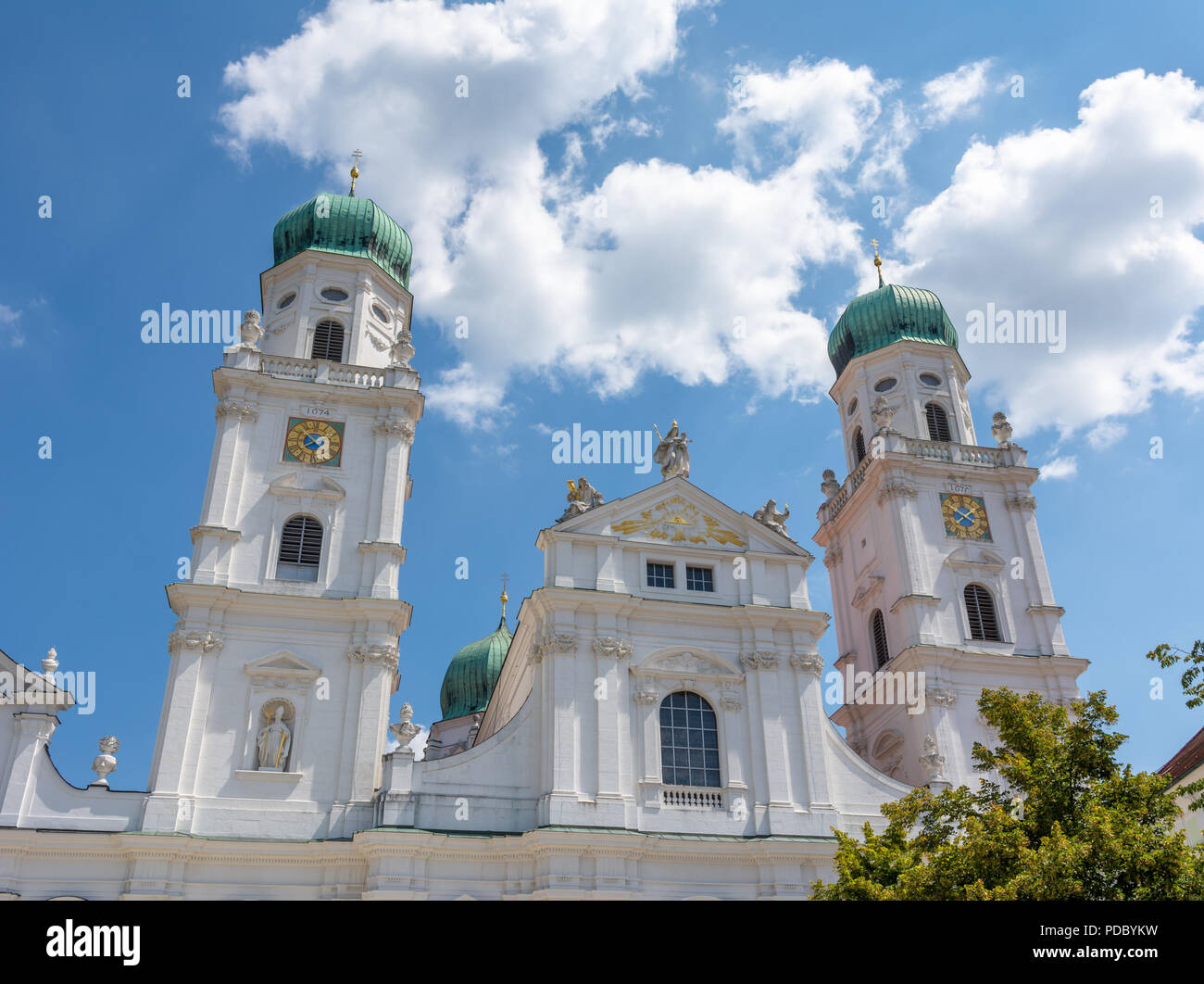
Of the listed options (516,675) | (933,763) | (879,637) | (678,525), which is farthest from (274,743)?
(879,637)

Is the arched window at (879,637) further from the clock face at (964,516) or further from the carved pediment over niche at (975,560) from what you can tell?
the clock face at (964,516)

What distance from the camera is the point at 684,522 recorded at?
32.1 m

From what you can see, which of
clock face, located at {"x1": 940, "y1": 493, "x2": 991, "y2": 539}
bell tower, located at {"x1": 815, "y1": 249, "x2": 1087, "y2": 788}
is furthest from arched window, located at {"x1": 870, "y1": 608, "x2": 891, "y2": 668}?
clock face, located at {"x1": 940, "y1": 493, "x2": 991, "y2": 539}

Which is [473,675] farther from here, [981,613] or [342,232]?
[981,613]

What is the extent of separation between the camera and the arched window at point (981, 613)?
33.9 meters

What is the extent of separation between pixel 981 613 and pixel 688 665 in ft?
37.3

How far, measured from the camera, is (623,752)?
2741 centimetres

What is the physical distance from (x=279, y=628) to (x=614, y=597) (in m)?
9.41

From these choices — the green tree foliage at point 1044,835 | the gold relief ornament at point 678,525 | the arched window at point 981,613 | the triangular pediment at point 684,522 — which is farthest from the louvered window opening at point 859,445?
the green tree foliage at point 1044,835
